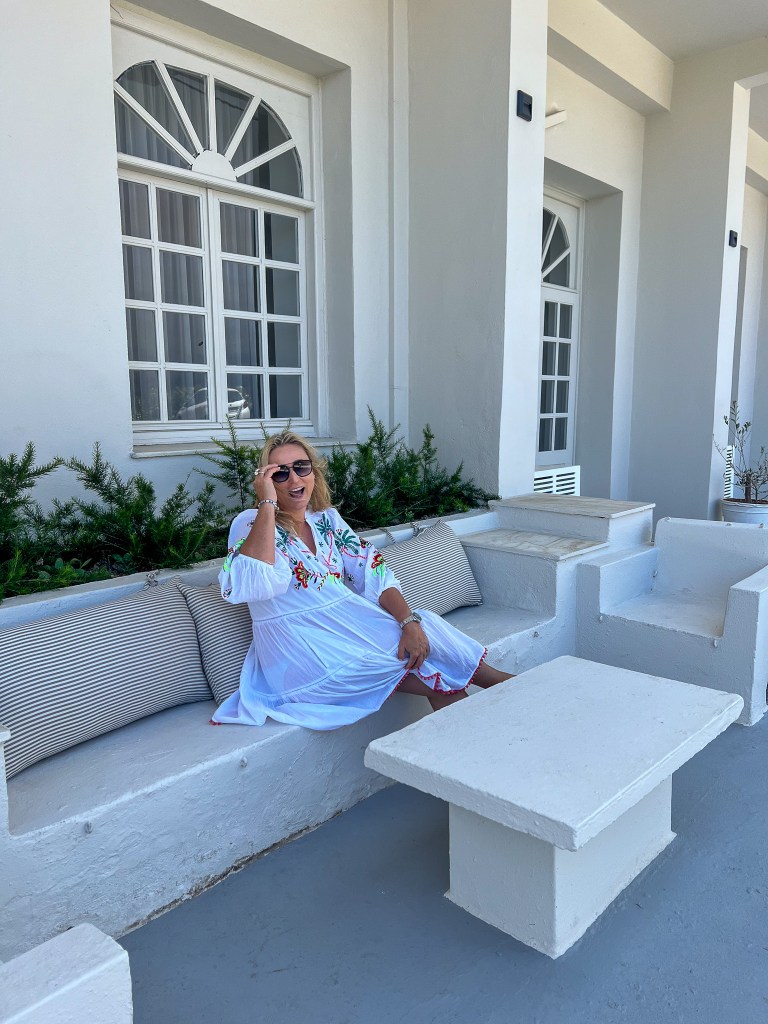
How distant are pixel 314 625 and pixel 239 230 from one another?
8.47 ft

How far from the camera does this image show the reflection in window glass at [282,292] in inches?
167

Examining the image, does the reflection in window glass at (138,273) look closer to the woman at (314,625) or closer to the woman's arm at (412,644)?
the woman at (314,625)

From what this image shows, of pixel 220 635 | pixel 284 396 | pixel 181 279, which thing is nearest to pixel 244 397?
pixel 284 396

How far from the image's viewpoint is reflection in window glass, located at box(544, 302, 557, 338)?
237 inches

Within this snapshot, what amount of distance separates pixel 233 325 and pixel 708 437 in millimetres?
4063

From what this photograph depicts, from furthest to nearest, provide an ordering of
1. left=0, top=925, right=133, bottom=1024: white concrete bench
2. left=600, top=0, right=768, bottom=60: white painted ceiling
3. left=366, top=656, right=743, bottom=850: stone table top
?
left=600, top=0, right=768, bottom=60: white painted ceiling → left=366, top=656, right=743, bottom=850: stone table top → left=0, top=925, right=133, bottom=1024: white concrete bench

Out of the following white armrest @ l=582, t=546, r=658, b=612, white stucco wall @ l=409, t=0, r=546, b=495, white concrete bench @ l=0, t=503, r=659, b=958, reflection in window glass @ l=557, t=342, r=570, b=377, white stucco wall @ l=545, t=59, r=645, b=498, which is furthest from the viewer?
reflection in window glass @ l=557, t=342, r=570, b=377

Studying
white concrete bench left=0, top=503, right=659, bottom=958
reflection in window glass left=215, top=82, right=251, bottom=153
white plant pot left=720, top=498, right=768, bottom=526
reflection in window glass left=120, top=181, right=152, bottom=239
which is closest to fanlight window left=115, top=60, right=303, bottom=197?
Result: reflection in window glass left=215, top=82, right=251, bottom=153

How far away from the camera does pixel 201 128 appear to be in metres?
3.76

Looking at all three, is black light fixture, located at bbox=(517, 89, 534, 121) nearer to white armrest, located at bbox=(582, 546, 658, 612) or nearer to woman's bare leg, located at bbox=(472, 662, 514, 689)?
white armrest, located at bbox=(582, 546, 658, 612)

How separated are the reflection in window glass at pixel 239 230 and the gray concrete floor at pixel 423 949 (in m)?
3.06

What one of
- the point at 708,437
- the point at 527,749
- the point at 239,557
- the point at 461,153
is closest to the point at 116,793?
the point at 239,557

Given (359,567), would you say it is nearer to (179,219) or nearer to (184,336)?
(184,336)

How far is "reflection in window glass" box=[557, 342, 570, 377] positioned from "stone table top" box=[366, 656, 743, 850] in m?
4.41
